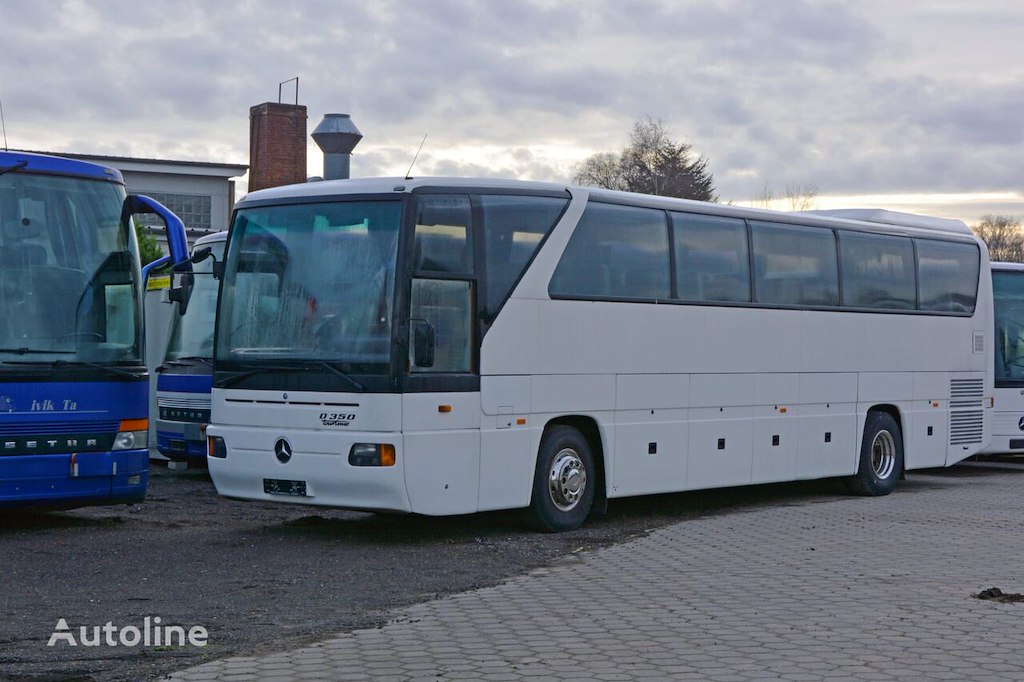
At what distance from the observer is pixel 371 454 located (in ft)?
40.6

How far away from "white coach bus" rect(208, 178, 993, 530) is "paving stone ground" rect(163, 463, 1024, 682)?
142cm

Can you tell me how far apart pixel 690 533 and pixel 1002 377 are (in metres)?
11.2

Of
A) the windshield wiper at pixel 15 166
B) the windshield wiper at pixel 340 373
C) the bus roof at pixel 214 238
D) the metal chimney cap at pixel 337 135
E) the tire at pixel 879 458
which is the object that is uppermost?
the metal chimney cap at pixel 337 135

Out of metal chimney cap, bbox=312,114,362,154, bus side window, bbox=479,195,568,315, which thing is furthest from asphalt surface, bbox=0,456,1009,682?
metal chimney cap, bbox=312,114,362,154

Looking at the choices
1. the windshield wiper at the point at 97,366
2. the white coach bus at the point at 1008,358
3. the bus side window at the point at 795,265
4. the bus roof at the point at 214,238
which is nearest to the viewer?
the windshield wiper at the point at 97,366

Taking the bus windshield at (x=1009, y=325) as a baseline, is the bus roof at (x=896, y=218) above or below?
above

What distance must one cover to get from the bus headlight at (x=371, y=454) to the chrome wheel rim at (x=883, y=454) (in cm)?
833

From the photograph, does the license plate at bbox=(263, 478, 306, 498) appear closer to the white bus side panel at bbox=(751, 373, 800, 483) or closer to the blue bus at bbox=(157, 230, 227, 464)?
the white bus side panel at bbox=(751, 373, 800, 483)

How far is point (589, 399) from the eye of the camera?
559 inches

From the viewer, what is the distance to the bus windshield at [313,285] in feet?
41.2

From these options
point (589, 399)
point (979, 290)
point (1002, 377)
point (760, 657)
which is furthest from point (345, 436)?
point (1002, 377)

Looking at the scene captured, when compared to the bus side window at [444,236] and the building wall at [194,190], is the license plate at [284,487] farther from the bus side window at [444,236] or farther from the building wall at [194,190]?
the building wall at [194,190]

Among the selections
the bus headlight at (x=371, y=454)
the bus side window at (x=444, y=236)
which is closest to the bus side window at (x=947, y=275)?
the bus side window at (x=444, y=236)

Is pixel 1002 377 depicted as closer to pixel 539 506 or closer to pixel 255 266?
pixel 539 506
